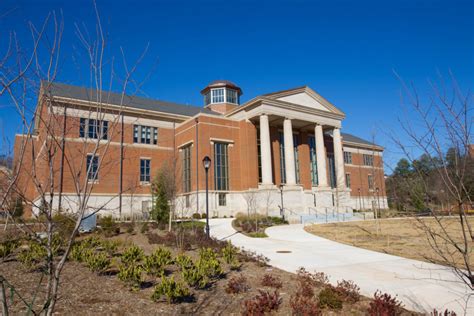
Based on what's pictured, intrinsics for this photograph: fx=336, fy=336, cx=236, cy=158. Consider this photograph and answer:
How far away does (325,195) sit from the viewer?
42.2 metres

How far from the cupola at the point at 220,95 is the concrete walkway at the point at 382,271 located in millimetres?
39055

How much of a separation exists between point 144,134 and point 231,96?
64.0ft

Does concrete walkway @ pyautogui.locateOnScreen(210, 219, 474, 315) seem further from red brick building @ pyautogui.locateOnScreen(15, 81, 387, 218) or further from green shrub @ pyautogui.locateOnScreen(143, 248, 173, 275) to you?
red brick building @ pyautogui.locateOnScreen(15, 81, 387, 218)

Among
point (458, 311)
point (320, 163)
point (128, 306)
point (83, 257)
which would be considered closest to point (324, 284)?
point (458, 311)

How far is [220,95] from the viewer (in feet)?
179

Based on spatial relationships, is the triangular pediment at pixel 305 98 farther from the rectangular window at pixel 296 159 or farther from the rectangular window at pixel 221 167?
the rectangular window at pixel 221 167

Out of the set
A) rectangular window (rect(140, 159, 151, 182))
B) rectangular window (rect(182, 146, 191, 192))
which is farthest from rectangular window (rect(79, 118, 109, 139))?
rectangular window (rect(140, 159, 151, 182))

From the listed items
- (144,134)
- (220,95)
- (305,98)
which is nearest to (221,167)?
(144,134)

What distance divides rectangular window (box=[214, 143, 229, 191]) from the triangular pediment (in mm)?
8207

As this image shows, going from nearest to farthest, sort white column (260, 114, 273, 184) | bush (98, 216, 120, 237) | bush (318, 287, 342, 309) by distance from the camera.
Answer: bush (318, 287, 342, 309), bush (98, 216, 120, 237), white column (260, 114, 273, 184)

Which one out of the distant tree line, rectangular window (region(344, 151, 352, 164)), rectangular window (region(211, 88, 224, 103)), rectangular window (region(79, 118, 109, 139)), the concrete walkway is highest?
rectangular window (region(211, 88, 224, 103))

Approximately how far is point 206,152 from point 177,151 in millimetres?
5769

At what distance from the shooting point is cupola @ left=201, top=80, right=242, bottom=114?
5431cm

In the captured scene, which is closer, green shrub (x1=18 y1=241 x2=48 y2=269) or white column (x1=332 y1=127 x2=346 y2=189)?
green shrub (x1=18 y1=241 x2=48 y2=269)
